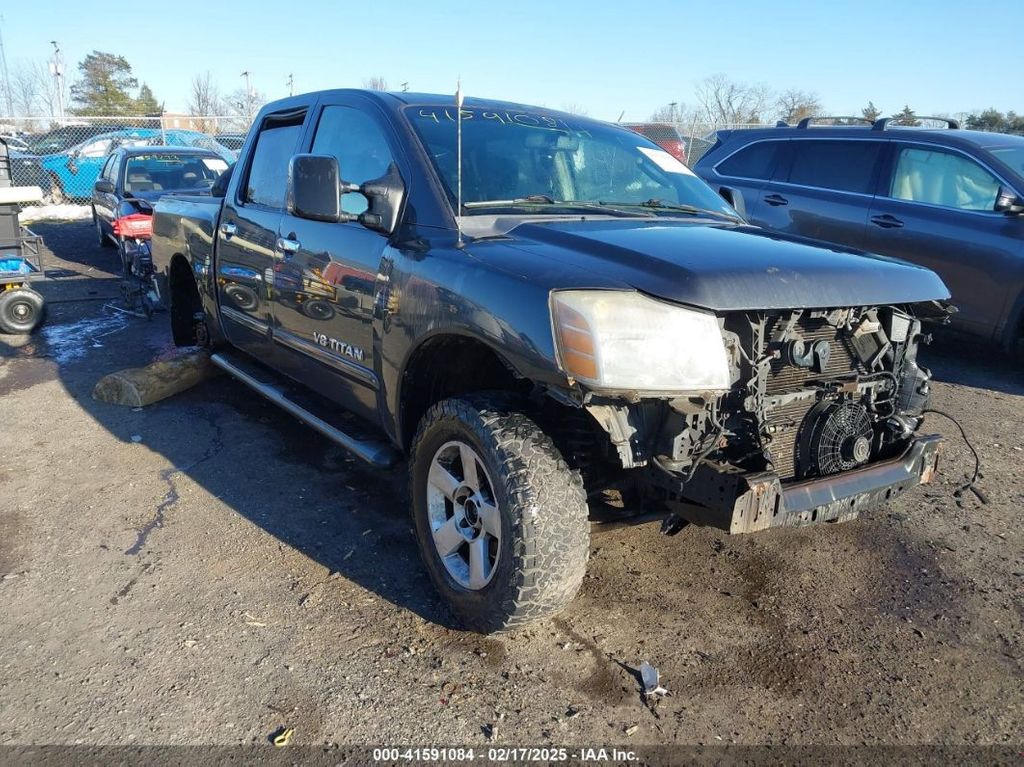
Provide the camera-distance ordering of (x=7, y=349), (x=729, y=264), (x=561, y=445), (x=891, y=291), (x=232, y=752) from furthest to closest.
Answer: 1. (x=7, y=349)
2. (x=561, y=445)
3. (x=891, y=291)
4. (x=729, y=264)
5. (x=232, y=752)

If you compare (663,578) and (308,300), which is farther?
(308,300)

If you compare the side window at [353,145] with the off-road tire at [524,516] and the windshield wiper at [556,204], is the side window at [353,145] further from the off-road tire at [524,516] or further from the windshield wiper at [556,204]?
the off-road tire at [524,516]

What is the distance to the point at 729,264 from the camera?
2.44 metres

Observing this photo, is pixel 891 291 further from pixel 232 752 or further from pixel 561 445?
pixel 232 752

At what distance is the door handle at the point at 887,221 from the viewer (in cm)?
648

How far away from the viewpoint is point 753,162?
25.5 feet

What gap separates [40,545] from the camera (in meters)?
3.46

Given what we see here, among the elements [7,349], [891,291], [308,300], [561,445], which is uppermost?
[891,291]

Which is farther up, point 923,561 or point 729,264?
point 729,264

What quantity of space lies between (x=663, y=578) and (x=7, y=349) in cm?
644

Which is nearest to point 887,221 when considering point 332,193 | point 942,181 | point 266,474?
point 942,181

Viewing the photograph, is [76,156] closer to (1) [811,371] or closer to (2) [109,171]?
(2) [109,171]

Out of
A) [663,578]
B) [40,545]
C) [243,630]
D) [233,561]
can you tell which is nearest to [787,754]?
[663,578]

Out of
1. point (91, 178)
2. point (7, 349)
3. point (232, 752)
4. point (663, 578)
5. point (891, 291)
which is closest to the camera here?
point (232, 752)
